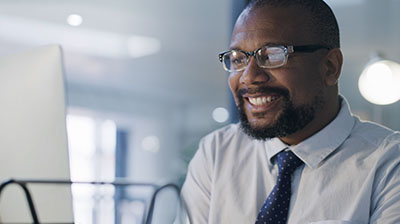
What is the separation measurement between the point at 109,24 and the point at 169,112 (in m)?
0.49

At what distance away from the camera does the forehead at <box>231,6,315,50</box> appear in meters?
1.46

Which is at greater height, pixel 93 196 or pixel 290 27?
pixel 290 27

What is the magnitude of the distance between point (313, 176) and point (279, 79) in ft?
0.94

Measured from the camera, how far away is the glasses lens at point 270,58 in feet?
4.67

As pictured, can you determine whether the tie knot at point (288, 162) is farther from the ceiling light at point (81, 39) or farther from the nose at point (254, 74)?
the ceiling light at point (81, 39)

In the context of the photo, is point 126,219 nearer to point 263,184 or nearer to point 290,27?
point 263,184

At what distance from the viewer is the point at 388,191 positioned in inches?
50.1

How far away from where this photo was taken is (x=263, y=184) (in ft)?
4.90

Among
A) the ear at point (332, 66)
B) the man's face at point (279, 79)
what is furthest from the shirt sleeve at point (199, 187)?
the ear at point (332, 66)

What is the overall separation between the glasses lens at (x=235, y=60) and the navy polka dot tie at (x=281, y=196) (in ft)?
0.95

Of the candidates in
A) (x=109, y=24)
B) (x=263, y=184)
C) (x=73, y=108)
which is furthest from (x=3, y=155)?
(x=109, y=24)

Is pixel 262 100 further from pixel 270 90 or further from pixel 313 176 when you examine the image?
pixel 313 176

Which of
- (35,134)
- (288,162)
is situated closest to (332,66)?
(288,162)

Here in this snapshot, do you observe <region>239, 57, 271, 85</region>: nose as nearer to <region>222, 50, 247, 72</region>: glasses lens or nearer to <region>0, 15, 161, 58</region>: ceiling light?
<region>222, 50, 247, 72</region>: glasses lens
